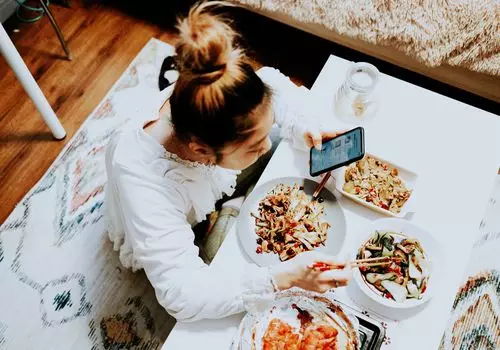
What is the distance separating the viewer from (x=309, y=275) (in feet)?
2.82

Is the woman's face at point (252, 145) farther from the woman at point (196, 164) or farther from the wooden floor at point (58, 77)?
the wooden floor at point (58, 77)

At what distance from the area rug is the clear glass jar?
59cm

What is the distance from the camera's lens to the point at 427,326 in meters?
→ 0.89

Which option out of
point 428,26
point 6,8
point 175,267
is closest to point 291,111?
point 175,267

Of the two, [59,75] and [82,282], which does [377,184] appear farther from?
[59,75]

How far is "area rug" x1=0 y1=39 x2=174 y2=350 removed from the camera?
1.36m

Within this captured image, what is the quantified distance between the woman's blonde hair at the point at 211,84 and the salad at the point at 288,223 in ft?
0.75

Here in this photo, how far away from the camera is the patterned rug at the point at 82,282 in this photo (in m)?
1.36

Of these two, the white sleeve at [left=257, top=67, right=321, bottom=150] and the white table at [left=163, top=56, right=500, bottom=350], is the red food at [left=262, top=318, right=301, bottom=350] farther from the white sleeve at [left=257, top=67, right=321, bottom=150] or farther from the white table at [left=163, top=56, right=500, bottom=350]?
the white sleeve at [left=257, top=67, right=321, bottom=150]

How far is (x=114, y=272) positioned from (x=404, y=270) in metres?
0.93

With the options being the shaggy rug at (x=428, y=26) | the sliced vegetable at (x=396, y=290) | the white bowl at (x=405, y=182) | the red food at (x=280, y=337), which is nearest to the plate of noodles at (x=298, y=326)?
the red food at (x=280, y=337)

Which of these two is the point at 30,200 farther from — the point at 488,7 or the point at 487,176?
the point at 488,7

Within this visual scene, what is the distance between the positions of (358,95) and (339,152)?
0.20 metres

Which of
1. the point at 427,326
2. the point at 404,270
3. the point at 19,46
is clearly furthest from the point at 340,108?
the point at 19,46
